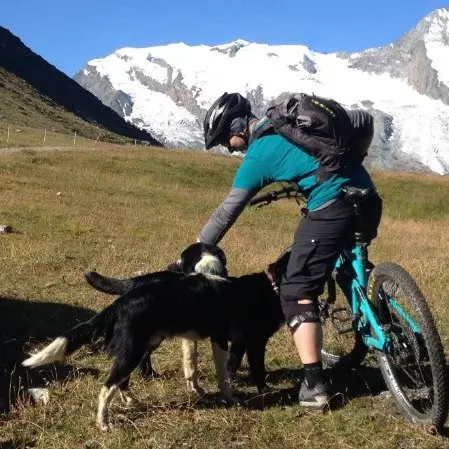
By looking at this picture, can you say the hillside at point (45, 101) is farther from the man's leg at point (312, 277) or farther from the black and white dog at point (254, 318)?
the man's leg at point (312, 277)

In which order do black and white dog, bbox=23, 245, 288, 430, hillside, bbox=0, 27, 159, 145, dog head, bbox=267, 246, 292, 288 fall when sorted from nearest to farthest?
1. black and white dog, bbox=23, 245, 288, 430
2. dog head, bbox=267, 246, 292, 288
3. hillside, bbox=0, 27, 159, 145

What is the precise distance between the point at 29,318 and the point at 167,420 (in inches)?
143

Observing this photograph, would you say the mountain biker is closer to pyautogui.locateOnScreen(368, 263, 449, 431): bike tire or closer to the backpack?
the backpack

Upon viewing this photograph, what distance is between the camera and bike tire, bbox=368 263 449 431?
4.14 meters

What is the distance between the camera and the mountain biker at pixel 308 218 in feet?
15.3

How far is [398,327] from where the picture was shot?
15.1 ft

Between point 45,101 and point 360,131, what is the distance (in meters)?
77.2

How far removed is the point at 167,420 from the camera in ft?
15.4

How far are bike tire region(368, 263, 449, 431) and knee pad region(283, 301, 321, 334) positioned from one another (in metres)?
0.44

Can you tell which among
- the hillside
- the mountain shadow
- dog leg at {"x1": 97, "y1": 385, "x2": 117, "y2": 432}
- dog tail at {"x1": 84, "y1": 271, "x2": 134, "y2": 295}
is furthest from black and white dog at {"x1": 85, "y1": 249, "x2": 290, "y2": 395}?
the hillside

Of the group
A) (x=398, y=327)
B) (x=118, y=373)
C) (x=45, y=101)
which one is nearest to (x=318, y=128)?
(x=398, y=327)

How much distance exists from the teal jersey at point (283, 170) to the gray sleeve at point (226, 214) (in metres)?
0.06

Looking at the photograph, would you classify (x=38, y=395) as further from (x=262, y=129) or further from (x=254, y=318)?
(x=262, y=129)

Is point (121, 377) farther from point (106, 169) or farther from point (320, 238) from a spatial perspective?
point (106, 169)
